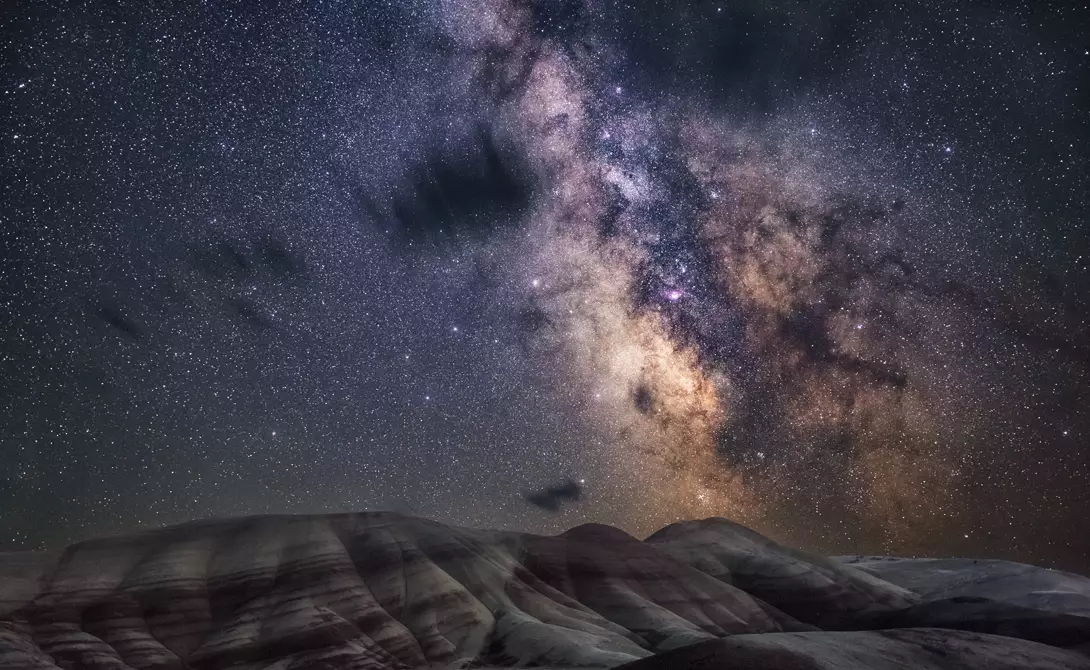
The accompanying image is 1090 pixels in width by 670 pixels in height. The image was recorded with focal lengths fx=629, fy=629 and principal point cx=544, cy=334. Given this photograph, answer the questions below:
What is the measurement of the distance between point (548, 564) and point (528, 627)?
18145 millimetres

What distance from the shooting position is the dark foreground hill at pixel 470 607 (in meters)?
35.0

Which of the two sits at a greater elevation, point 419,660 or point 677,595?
point 677,595

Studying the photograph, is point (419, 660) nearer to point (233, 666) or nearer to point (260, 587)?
point (233, 666)

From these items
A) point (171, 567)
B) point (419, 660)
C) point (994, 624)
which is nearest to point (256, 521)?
point (171, 567)

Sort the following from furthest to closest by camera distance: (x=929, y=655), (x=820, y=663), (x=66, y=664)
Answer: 1. (x=66, y=664)
2. (x=929, y=655)
3. (x=820, y=663)

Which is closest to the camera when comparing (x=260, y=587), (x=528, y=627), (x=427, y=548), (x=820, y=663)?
(x=820, y=663)

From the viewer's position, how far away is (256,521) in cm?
5925

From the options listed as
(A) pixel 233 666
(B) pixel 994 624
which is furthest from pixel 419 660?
(B) pixel 994 624

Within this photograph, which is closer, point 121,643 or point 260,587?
point 121,643

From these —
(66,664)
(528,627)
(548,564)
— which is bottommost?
(66,664)

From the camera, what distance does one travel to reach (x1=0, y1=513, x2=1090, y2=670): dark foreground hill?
115 ft

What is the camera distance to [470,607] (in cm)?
5000

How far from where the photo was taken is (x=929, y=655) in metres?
29.9

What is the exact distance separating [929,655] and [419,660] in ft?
102
